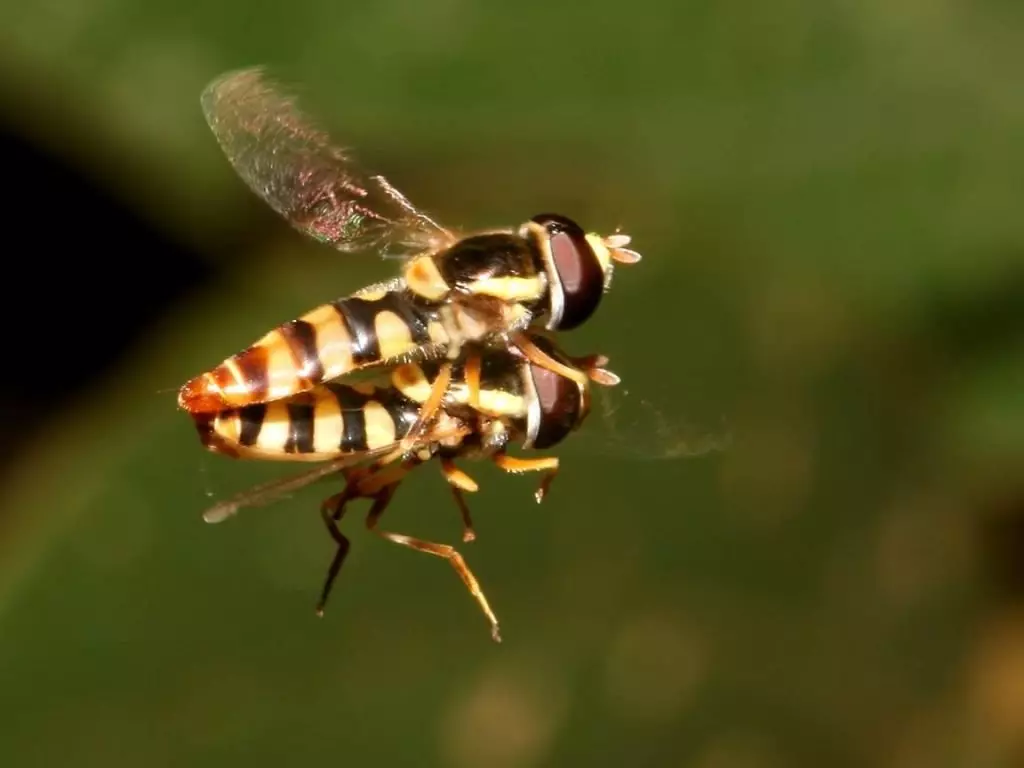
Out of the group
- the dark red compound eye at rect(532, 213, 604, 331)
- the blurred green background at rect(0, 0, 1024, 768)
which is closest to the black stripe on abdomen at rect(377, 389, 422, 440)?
the dark red compound eye at rect(532, 213, 604, 331)

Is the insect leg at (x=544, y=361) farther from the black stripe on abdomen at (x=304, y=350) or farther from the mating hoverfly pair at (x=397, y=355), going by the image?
the black stripe on abdomen at (x=304, y=350)

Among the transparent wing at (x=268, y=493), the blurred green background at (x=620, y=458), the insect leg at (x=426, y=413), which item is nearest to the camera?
the transparent wing at (x=268, y=493)

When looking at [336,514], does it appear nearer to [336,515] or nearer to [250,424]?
[336,515]

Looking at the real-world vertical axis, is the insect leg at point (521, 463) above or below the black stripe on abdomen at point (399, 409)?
below

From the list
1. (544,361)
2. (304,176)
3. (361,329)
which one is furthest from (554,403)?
(304,176)

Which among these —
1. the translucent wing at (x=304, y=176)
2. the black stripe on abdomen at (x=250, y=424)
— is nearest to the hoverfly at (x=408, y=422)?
the black stripe on abdomen at (x=250, y=424)
